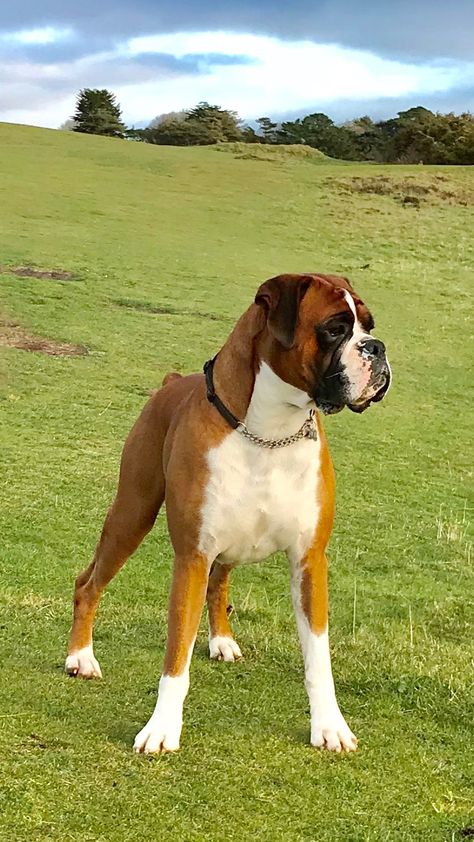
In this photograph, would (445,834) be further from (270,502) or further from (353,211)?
(353,211)

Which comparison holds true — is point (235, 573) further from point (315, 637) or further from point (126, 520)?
point (315, 637)

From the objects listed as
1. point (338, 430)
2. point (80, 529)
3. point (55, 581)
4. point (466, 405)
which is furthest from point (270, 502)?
point (466, 405)

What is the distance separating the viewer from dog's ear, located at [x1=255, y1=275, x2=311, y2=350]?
3.21 meters

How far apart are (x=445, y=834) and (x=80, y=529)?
4894mm

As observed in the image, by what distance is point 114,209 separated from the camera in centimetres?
2188

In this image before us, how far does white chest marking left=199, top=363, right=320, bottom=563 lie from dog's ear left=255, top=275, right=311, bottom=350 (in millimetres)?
169

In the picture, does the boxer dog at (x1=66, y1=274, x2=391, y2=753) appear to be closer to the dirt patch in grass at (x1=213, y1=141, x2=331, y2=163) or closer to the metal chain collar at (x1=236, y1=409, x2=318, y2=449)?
the metal chain collar at (x1=236, y1=409, x2=318, y2=449)

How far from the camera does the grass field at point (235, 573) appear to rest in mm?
2961

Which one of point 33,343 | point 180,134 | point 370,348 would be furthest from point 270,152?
point 370,348

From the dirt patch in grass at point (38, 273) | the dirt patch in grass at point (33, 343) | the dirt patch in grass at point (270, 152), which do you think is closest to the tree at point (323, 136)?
the dirt patch in grass at point (270, 152)

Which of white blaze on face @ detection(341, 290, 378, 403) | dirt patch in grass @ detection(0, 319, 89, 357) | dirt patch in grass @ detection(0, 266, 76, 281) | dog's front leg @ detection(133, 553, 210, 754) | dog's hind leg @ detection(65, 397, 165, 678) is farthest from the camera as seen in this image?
dirt patch in grass @ detection(0, 266, 76, 281)

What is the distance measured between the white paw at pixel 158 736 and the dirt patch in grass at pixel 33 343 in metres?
9.25

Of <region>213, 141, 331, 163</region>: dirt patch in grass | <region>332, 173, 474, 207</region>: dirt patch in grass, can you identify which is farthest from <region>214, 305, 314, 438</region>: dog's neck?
<region>213, 141, 331, 163</region>: dirt patch in grass

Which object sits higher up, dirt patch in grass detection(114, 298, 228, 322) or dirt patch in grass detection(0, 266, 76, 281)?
dirt patch in grass detection(0, 266, 76, 281)
